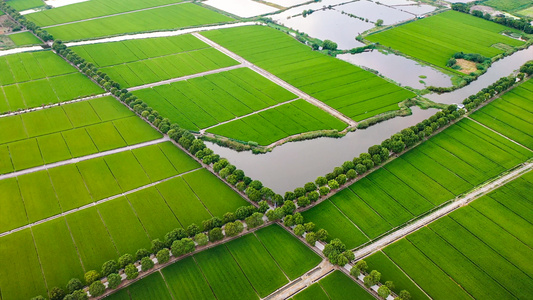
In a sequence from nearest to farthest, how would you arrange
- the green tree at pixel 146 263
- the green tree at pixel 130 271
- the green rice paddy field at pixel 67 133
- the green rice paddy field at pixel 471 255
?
the green tree at pixel 130 271, the green tree at pixel 146 263, the green rice paddy field at pixel 471 255, the green rice paddy field at pixel 67 133

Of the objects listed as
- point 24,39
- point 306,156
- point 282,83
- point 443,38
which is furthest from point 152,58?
point 443,38

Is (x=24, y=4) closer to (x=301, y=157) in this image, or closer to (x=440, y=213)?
(x=301, y=157)

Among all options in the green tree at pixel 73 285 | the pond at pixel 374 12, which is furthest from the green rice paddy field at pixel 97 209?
the pond at pixel 374 12

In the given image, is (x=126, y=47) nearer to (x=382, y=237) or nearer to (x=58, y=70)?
(x=58, y=70)

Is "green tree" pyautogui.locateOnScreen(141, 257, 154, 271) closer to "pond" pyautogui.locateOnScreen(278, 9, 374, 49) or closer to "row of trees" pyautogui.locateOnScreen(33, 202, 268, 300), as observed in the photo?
"row of trees" pyautogui.locateOnScreen(33, 202, 268, 300)

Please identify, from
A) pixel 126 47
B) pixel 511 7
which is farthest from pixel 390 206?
pixel 511 7

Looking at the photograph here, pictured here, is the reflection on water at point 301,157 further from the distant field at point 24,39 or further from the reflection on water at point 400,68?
the distant field at point 24,39
